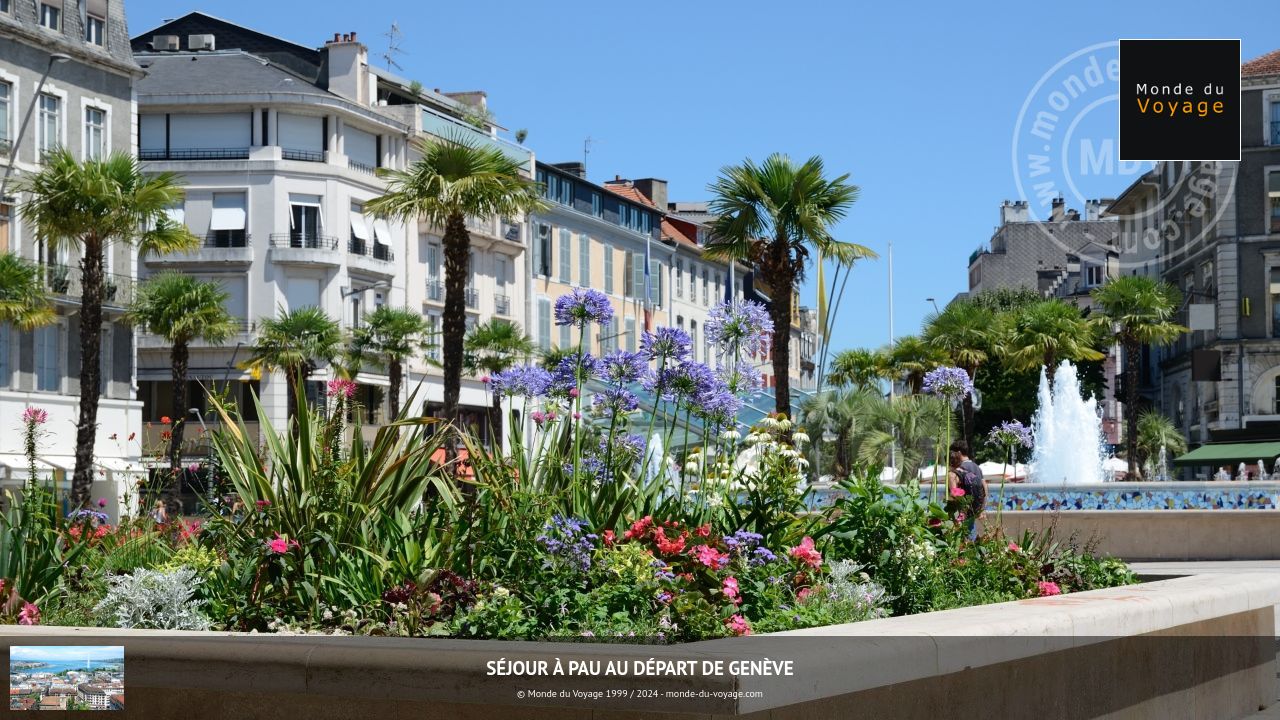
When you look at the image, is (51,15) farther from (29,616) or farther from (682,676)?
(682,676)

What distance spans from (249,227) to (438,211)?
2734 cm

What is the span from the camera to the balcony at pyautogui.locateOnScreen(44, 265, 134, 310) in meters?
45.8

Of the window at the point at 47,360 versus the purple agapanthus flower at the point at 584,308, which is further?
the window at the point at 47,360

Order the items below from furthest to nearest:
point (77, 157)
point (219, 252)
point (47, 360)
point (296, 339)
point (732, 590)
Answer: point (219, 252) → point (296, 339) → point (77, 157) → point (47, 360) → point (732, 590)

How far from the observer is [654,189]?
91.9 m

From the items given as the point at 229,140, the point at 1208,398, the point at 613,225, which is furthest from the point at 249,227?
the point at 1208,398

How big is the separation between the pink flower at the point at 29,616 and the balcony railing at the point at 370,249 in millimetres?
53212

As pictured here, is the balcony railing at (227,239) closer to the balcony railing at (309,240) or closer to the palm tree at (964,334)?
the balcony railing at (309,240)

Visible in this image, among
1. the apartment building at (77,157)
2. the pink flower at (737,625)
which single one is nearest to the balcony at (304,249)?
the apartment building at (77,157)

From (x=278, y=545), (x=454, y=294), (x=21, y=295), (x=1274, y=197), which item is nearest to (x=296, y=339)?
(x=21, y=295)

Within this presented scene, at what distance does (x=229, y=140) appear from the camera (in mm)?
58750

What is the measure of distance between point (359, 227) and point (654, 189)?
33744mm

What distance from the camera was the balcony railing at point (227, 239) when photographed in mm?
58156

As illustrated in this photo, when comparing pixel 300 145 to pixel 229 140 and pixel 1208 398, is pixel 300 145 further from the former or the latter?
pixel 1208 398
